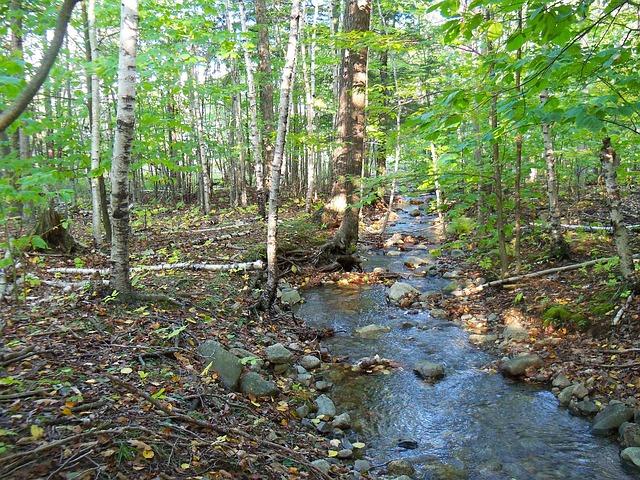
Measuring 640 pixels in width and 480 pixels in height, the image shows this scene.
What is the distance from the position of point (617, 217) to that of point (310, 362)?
195 inches

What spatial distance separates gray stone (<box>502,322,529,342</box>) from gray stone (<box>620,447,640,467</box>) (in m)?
2.54

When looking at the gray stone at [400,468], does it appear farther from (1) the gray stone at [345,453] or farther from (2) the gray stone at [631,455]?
(2) the gray stone at [631,455]

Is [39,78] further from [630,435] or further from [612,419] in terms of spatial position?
[612,419]

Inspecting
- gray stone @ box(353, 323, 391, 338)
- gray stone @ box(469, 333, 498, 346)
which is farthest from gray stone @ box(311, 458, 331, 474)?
gray stone @ box(469, 333, 498, 346)

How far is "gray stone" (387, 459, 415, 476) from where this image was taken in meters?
4.04

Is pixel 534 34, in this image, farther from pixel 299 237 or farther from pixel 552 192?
pixel 299 237

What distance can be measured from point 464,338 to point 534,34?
5506mm

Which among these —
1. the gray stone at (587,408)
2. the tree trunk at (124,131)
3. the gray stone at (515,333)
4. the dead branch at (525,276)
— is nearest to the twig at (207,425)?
the tree trunk at (124,131)

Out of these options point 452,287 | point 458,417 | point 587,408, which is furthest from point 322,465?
point 452,287

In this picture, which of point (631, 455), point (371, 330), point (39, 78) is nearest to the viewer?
point (39, 78)

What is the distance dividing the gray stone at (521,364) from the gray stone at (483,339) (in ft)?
2.99

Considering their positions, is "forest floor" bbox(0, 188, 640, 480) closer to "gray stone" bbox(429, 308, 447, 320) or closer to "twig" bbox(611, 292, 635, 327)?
"twig" bbox(611, 292, 635, 327)

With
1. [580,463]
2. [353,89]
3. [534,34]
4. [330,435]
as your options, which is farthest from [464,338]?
[353,89]

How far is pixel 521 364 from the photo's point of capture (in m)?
5.86
